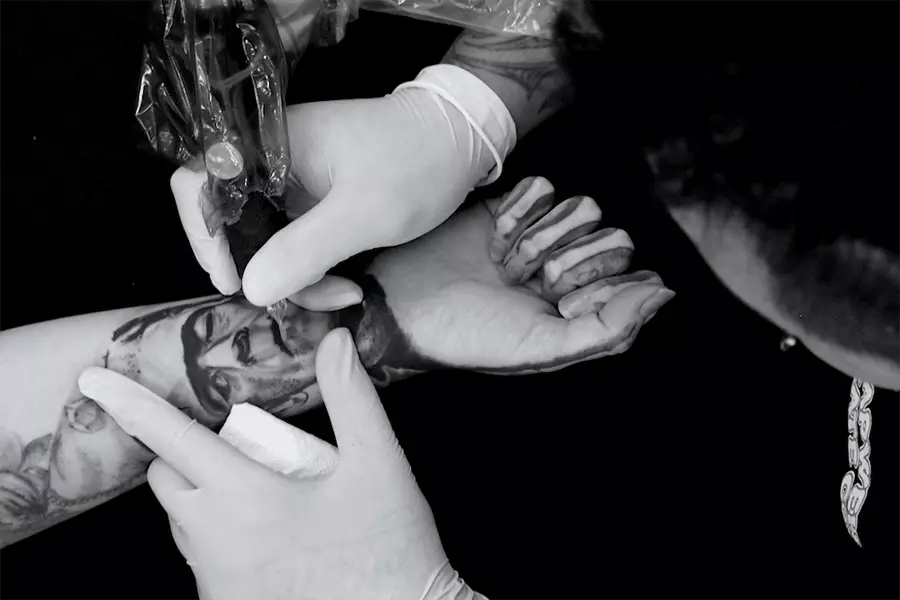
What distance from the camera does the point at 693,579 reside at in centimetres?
115

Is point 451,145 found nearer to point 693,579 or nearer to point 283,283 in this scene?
point 283,283

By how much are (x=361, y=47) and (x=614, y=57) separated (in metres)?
0.66

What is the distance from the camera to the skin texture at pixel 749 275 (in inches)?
29.0

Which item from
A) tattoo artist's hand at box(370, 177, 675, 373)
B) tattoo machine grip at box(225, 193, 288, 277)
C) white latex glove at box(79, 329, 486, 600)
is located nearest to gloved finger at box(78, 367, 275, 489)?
white latex glove at box(79, 329, 486, 600)

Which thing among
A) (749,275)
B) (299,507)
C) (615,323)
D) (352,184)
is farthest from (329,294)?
(749,275)

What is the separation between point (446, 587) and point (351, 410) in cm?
31

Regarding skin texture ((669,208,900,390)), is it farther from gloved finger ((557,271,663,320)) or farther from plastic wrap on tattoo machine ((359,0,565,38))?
plastic wrap on tattoo machine ((359,0,565,38))

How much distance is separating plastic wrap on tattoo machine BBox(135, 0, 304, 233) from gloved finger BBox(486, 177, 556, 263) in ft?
1.18

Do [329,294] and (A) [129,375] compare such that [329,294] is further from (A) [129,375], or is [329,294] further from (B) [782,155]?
(B) [782,155]

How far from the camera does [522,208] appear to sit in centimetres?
111

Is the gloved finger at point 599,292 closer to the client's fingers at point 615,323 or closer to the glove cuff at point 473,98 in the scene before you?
the client's fingers at point 615,323

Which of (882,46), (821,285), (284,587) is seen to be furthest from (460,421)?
(882,46)

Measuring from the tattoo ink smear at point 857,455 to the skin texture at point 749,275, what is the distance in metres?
0.20

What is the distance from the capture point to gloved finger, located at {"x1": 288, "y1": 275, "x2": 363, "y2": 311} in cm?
109
